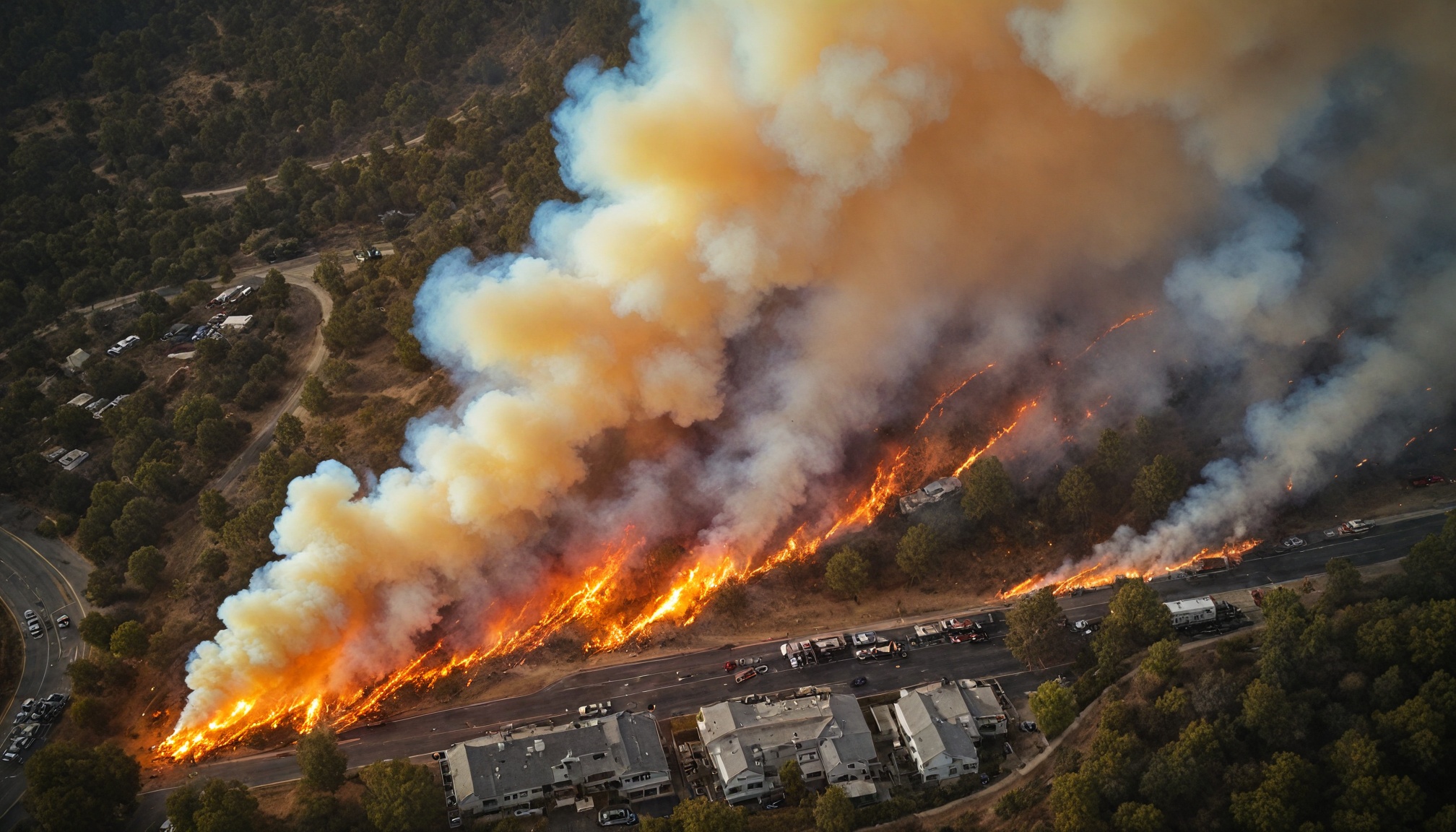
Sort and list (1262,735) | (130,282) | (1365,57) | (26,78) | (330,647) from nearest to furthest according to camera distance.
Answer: (1262,735) < (330,647) < (1365,57) < (130,282) < (26,78)

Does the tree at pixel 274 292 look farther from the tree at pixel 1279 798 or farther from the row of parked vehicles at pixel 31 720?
the tree at pixel 1279 798

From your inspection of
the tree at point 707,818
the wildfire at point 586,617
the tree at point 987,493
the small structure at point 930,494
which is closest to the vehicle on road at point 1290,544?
the wildfire at point 586,617

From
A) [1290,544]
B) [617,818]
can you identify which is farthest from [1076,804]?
[1290,544]

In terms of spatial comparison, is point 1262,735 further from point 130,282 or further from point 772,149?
point 130,282

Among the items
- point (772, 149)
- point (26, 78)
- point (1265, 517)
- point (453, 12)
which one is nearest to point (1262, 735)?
point (1265, 517)

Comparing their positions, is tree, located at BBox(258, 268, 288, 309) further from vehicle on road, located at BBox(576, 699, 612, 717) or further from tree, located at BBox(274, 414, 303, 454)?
vehicle on road, located at BBox(576, 699, 612, 717)
